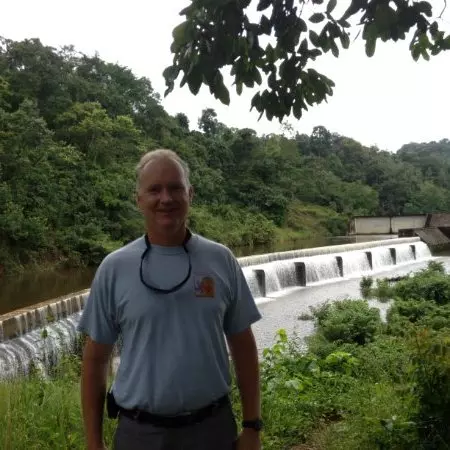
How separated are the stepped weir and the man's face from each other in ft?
8.71

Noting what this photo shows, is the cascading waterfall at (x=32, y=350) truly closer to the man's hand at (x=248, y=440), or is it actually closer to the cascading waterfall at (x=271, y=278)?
the man's hand at (x=248, y=440)

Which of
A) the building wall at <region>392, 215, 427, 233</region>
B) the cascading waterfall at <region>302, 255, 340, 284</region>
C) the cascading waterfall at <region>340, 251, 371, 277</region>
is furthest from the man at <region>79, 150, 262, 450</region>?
the building wall at <region>392, 215, 427, 233</region>

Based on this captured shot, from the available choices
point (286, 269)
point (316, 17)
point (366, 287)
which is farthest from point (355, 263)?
point (316, 17)

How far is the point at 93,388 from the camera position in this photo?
69.6 inches

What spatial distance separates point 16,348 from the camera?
25.0 ft

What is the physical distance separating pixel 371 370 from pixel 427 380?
8.36ft

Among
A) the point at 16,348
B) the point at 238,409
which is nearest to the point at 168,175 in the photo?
the point at 238,409

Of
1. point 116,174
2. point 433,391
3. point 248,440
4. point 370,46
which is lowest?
point 433,391

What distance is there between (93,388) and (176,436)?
1.03 ft

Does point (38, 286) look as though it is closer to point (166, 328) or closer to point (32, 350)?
point (32, 350)

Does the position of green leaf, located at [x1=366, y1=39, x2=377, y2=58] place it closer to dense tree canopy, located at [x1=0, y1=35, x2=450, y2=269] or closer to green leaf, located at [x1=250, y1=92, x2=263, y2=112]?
green leaf, located at [x1=250, y1=92, x2=263, y2=112]

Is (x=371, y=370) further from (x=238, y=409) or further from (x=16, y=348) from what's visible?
(x=16, y=348)

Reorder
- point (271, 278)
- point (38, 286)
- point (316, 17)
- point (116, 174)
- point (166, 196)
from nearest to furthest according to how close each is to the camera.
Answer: point (166, 196) → point (316, 17) → point (271, 278) → point (38, 286) → point (116, 174)

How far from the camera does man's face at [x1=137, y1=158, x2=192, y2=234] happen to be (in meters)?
1.74
